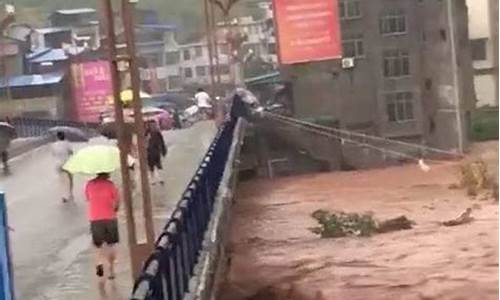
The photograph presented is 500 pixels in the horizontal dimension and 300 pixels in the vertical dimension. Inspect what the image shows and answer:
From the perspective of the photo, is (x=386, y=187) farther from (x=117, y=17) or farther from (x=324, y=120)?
(x=117, y=17)

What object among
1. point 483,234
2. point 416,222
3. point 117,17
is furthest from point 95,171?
point 416,222

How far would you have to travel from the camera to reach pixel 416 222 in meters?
22.8

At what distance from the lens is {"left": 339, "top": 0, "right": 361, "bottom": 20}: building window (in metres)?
30.3

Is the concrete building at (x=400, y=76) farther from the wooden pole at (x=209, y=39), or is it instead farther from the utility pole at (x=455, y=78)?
the wooden pole at (x=209, y=39)

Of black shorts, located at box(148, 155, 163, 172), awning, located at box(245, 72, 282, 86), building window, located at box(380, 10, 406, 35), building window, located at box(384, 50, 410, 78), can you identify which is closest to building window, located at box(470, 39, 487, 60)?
building window, located at box(384, 50, 410, 78)

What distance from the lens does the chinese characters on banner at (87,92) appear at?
18844 millimetres

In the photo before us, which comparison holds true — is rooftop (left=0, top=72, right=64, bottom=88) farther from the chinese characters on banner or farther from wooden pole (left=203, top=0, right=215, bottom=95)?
wooden pole (left=203, top=0, right=215, bottom=95)

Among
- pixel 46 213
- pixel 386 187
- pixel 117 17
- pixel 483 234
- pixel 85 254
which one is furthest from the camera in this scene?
pixel 386 187

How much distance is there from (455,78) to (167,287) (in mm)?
25039

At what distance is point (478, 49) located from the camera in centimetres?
2855

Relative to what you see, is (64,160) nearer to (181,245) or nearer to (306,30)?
(181,245)

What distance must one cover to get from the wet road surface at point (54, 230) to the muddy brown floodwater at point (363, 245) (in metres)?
1.23

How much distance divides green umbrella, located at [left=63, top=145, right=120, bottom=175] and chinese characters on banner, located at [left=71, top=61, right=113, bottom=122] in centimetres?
953

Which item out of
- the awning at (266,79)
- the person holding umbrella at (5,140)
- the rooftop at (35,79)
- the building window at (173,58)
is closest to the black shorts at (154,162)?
the person holding umbrella at (5,140)
